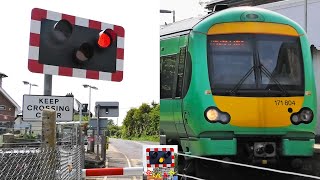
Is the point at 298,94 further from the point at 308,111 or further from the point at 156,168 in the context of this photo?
the point at 156,168

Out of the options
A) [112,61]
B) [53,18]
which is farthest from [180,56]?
[53,18]

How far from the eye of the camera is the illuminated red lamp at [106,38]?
3436 mm

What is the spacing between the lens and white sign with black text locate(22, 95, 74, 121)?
4.51 metres

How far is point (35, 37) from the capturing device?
3133 millimetres

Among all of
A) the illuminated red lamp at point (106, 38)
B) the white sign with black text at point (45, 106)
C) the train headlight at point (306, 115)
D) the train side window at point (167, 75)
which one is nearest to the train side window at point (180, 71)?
the train side window at point (167, 75)

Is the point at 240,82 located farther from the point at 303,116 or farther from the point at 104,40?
the point at 104,40

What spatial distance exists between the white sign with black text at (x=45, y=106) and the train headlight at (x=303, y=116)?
9.43 feet

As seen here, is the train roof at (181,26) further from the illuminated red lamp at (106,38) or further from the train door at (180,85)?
the illuminated red lamp at (106,38)

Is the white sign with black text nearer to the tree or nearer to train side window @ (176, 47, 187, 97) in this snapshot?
the tree

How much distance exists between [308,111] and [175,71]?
181 centimetres

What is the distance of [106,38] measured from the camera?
346cm

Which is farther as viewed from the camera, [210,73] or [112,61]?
[210,73]

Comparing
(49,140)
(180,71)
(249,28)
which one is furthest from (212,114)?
(49,140)

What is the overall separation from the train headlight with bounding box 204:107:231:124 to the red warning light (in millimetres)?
2616
